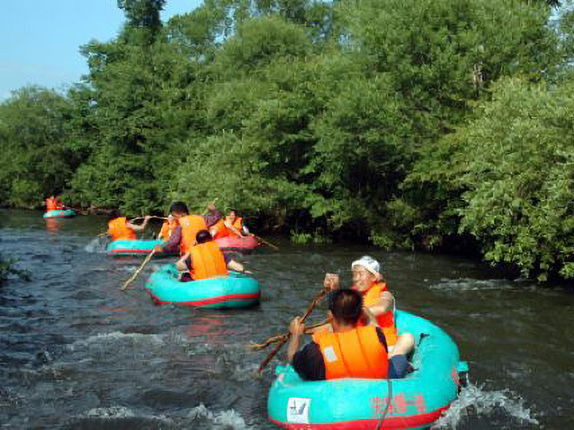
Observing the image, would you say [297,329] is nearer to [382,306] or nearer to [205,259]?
[382,306]

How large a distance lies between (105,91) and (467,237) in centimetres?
2187

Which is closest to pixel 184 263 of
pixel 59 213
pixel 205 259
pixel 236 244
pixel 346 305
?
pixel 205 259

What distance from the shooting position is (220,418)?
5.83 m

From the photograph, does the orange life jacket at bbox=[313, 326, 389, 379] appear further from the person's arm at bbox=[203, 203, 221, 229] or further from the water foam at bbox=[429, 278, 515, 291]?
the person's arm at bbox=[203, 203, 221, 229]

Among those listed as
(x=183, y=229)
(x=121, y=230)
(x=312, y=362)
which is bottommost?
(x=121, y=230)

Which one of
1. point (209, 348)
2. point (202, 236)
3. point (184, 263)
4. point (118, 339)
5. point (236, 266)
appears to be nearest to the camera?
point (209, 348)

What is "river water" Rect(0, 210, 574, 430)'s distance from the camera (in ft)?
19.6

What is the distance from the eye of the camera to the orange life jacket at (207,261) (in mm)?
10172

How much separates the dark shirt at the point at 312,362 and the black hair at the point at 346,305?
0.34m

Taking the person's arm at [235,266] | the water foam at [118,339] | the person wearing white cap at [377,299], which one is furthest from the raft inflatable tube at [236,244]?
the person wearing white cap at [377,299]

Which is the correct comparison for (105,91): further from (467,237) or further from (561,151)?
(561,151)

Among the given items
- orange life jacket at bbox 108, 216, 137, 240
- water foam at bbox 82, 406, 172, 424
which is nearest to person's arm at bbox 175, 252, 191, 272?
water foam at bbox 82, 406, 172, 424

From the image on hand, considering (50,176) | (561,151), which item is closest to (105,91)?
(50,176)

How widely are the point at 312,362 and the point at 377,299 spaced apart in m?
1.23
